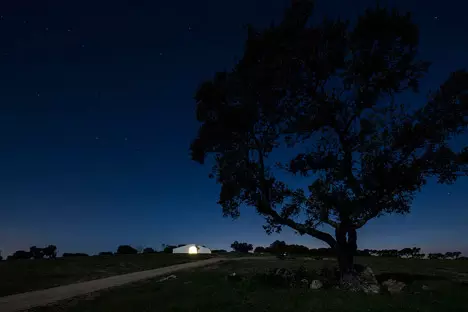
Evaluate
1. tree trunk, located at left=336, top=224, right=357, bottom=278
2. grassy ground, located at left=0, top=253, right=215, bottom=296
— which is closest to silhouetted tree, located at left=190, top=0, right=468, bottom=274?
tree trunk, located at left=336, top=224, right=357, bottom=278

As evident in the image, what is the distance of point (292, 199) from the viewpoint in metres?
25.9

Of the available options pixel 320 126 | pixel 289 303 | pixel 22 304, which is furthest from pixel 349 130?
pixel 22 304

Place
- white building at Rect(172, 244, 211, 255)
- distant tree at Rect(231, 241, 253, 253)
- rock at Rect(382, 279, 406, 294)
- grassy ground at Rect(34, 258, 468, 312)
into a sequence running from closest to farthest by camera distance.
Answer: grassy ground at Rect(34, 258, 468, 312) < rock at Rect(382, 279, 406, 294) < white building at Rect(172, 244, 211, 255) < distant tree at Rect(231, 241, 253, 253)

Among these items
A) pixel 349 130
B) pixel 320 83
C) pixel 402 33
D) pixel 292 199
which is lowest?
pixel 292 199

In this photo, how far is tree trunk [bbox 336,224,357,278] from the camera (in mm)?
23297

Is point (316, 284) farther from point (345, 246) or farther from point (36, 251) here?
point (36, 251)

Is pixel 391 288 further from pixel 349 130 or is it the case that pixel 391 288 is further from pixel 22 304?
pixel 22 304

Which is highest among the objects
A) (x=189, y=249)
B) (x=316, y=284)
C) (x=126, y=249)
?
(x=189, y=249)

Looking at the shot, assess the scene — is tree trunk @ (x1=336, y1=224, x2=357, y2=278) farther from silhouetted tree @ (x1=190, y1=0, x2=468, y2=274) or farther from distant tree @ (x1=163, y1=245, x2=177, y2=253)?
distant tree @ (x1=163, y1=245, x2=177, y2=253)

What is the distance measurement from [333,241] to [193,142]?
12684 millimetres

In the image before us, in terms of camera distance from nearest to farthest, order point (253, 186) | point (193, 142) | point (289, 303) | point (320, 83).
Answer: point (289, 303)
point (320, 83)
point (253, 186)
point (193, 142)

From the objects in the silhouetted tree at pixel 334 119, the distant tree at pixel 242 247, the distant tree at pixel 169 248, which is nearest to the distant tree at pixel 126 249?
the distant tree at pixel 169 248

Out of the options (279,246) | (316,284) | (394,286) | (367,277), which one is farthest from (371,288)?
(279,246)

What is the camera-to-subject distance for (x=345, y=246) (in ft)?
77.9
